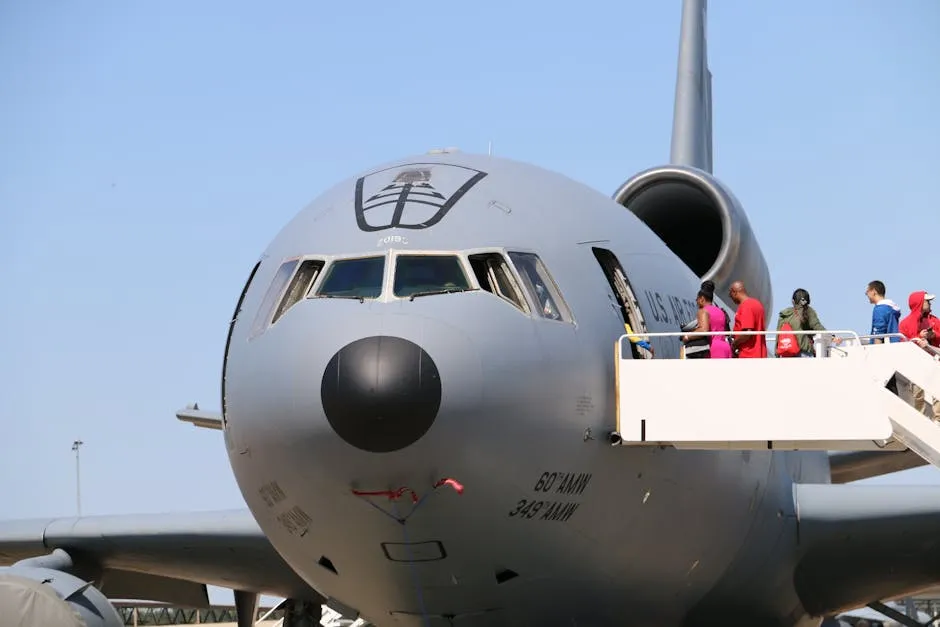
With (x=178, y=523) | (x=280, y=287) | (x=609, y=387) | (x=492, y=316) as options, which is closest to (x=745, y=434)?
(x=609, y=387)

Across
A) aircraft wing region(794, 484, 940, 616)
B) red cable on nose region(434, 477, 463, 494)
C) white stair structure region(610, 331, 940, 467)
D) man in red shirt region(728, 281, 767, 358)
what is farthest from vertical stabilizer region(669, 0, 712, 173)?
→ red cable on nose region(434, 477, 463, 494)

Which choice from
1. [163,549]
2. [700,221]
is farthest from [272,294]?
[700,221]

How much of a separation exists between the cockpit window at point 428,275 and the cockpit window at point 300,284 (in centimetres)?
78

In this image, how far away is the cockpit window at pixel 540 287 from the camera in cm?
1105

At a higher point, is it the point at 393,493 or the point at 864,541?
the point at 393,493

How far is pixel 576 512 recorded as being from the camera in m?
11.1

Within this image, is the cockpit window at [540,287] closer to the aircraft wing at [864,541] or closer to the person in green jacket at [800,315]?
the person in green jacket at [800,315]

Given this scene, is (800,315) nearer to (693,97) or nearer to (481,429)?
(481,429)

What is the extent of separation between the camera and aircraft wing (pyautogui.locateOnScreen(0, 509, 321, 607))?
54.9ft

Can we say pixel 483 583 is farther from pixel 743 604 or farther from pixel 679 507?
pixel 743 604

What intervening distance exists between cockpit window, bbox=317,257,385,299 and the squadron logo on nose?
0.40m

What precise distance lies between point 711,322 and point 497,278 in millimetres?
2621

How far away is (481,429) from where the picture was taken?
10.2 meters

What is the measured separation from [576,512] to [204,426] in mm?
10950
